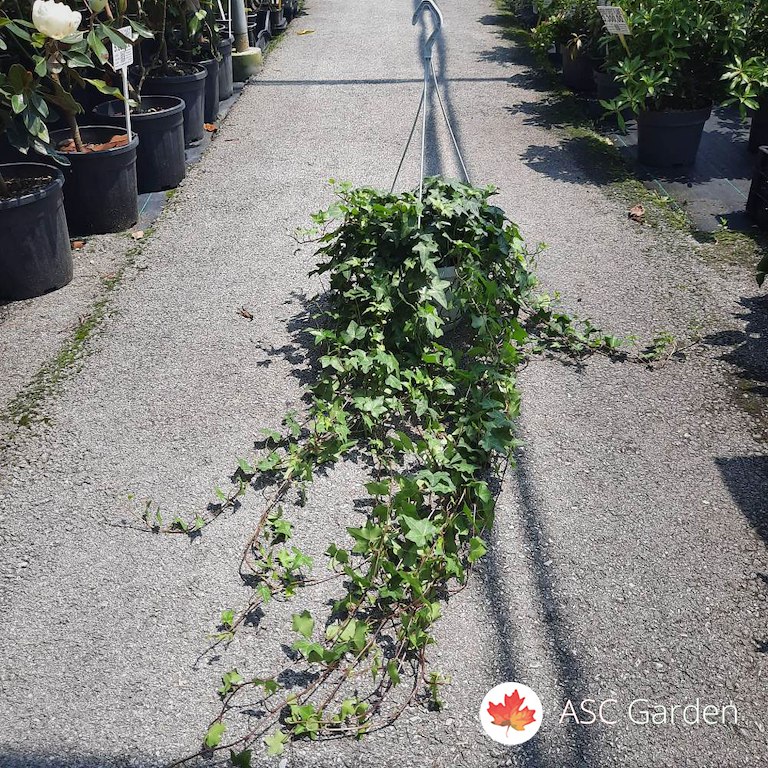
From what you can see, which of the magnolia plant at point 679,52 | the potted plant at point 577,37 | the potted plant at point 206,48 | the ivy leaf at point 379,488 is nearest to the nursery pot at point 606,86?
the potted plant at point 577,37

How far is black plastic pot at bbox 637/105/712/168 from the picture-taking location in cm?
577

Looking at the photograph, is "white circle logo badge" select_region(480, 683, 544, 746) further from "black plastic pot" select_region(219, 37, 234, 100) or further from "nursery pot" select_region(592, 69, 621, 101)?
"black plastic pot" select_region(219, 37, 234, 100)

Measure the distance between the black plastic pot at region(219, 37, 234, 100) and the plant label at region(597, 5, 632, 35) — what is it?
11.6ft

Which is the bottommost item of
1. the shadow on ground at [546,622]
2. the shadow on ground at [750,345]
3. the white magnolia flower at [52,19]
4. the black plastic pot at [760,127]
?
the shadow on ground at [546,622]

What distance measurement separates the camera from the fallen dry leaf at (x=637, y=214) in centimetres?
521

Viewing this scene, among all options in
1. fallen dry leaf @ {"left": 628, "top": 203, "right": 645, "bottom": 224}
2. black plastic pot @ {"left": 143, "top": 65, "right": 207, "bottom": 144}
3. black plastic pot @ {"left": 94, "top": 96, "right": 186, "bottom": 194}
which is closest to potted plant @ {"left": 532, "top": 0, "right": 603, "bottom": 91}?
fallen dry leaf @ {"left": 628, "top": 203, "right": 645, "bottom": 224}

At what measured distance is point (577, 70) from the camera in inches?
311

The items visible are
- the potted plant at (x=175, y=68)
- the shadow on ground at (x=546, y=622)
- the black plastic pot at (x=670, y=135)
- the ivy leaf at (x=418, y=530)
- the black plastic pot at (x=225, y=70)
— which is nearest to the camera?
the shadow on ground at (x=546, y=622)

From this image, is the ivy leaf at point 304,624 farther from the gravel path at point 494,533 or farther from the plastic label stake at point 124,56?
the plastic label stake at point 124,56

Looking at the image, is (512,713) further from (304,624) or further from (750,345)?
(750,345)

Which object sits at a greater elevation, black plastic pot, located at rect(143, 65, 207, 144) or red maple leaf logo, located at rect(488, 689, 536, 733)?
black plastic pot, located at rect(143, 65, 207, 144)

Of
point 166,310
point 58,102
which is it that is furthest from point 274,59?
point 166,310

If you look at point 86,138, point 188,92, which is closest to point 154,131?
point 86,138

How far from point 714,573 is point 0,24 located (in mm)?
3959
